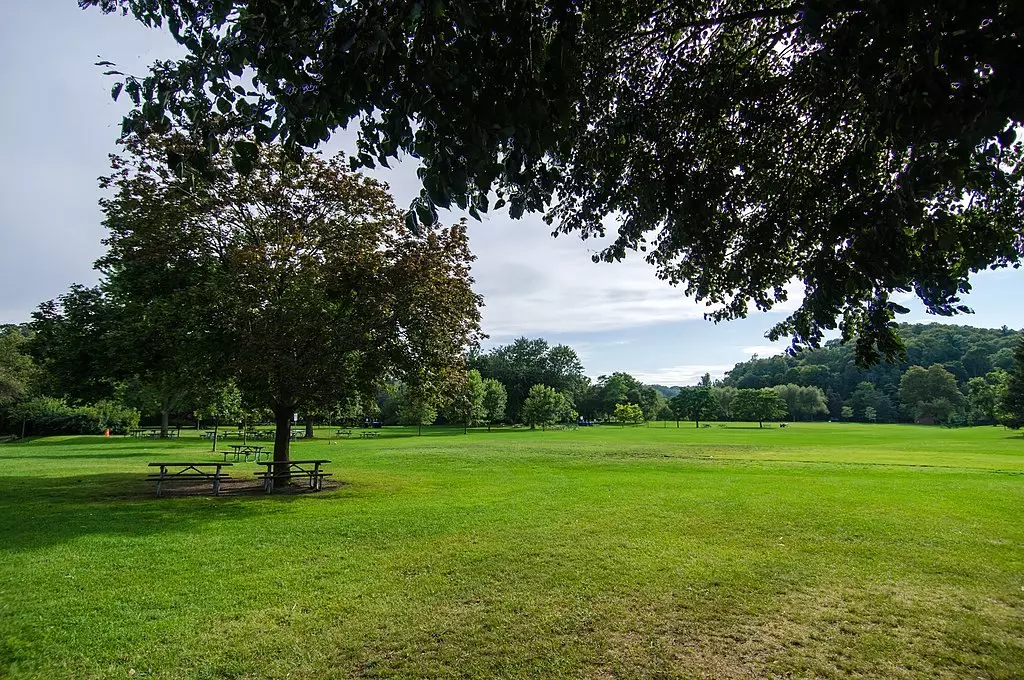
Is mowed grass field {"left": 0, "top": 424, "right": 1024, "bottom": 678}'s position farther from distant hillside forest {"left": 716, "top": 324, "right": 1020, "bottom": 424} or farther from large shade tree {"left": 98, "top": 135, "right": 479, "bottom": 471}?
distant hillside forest {"left": 716, "top": 324, "right": 1020, "bottom": 424}

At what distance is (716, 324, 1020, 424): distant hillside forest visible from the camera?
96938mm

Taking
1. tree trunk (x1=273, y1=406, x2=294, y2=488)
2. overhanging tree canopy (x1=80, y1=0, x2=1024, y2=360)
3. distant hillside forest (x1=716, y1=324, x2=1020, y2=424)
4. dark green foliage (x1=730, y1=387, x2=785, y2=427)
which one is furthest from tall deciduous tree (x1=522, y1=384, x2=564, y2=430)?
overhanging tree canopy (x1=80, y1=0, x2=1024, y2=360)

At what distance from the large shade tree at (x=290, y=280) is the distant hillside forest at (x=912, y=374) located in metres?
87.3

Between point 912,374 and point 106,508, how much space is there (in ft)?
407

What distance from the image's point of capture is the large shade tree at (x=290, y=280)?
14141 mm

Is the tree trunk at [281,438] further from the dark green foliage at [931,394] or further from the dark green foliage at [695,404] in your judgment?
the dark green foliage at [931,394]

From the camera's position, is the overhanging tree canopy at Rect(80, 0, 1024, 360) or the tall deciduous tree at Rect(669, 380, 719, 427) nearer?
the overhanging tree canopy at Rect(80, 0, 1024, 360)

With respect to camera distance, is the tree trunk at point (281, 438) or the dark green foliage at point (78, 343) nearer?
the dark green foliage at point (78, 343)

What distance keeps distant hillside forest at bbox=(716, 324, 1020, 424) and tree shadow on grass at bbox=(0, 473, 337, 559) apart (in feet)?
301

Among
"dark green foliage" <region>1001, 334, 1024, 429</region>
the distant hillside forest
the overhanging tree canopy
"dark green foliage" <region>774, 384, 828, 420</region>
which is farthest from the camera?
"dark green foliage" <region>774, 384, 828, 420</region>

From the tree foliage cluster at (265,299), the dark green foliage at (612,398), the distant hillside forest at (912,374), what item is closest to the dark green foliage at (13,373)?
the tree foliage cluster at (265,299)

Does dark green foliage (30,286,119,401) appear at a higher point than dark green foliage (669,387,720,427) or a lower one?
higher

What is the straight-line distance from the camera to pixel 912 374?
335 ft

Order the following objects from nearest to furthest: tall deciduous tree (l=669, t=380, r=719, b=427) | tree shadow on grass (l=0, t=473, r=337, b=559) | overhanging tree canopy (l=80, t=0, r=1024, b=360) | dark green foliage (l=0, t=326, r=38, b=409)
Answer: overhanging tree canopy (l=80, t=0, r=1024, b=360) → tree shadow on grass (l=0, t=473, r=337, b=559) → dark green foliage (l=0, t=326, r=38, b=409) → tall deciduous tree (l=669, t=380, r=719, b=427)
